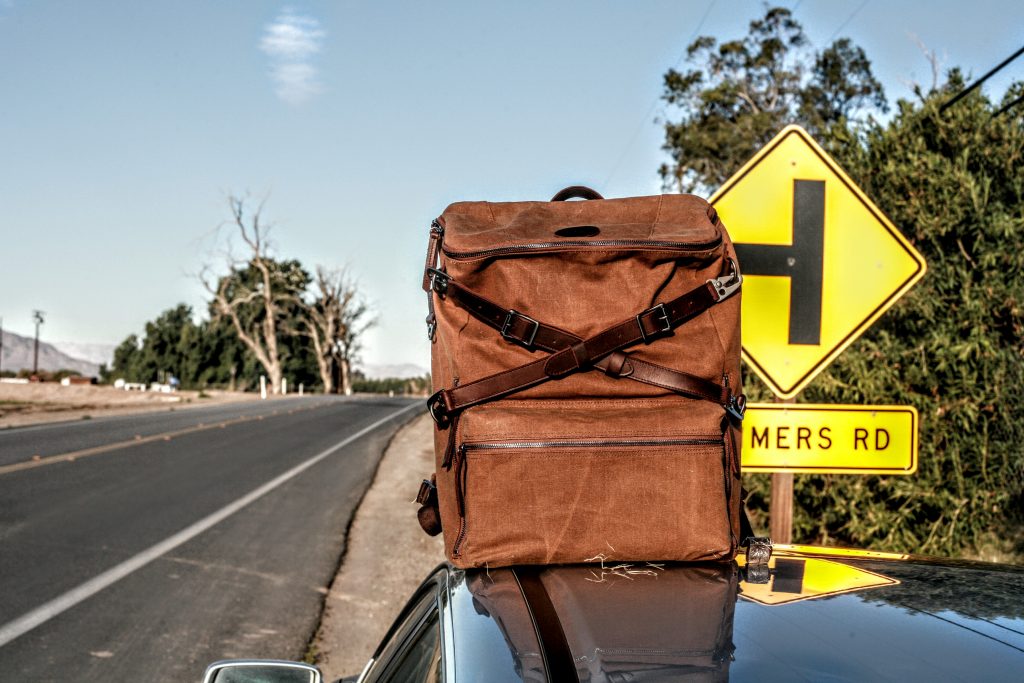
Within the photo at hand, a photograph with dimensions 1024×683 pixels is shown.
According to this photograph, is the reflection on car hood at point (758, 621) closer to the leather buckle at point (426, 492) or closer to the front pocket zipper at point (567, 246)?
the leather buckle at point (426, 492)

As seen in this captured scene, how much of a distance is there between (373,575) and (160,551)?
2.02m

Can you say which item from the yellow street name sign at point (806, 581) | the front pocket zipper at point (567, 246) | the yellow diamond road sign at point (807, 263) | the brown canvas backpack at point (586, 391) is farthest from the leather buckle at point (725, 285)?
the yellow diamond road sign at point (807, 263)

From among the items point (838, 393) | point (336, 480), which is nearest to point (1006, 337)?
point (838, 393)

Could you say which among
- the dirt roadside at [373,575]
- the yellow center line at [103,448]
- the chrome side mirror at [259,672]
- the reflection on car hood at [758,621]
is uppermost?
the reflection on car hood at [758,621]

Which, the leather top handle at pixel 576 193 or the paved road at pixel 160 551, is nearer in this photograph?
the leather top handle at pixel 576 193

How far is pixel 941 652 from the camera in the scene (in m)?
1.58

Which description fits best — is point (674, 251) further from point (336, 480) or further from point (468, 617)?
point (336, 480)

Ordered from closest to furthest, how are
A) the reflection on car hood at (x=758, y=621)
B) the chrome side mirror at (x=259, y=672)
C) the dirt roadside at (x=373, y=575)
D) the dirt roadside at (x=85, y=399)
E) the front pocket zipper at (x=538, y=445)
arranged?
the reflection on car hood at (x=758, y=621) < the front pocket zipper at (x=538, y=445) < the chrome side mirror at (x=259, y=672) < the dirt roadside at (x=373, y=575) < the dirt roadside at (x=85, y=399)

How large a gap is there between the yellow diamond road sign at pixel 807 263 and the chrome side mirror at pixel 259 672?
248 centimetres

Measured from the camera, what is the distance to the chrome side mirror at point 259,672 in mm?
2342

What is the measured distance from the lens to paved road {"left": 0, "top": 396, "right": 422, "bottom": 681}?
655 centimetres

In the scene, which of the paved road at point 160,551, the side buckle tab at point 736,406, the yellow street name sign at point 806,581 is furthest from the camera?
the paved road at point 160,551

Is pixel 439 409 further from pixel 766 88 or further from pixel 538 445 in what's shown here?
pixel 766 88

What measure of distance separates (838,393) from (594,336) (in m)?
5.81
